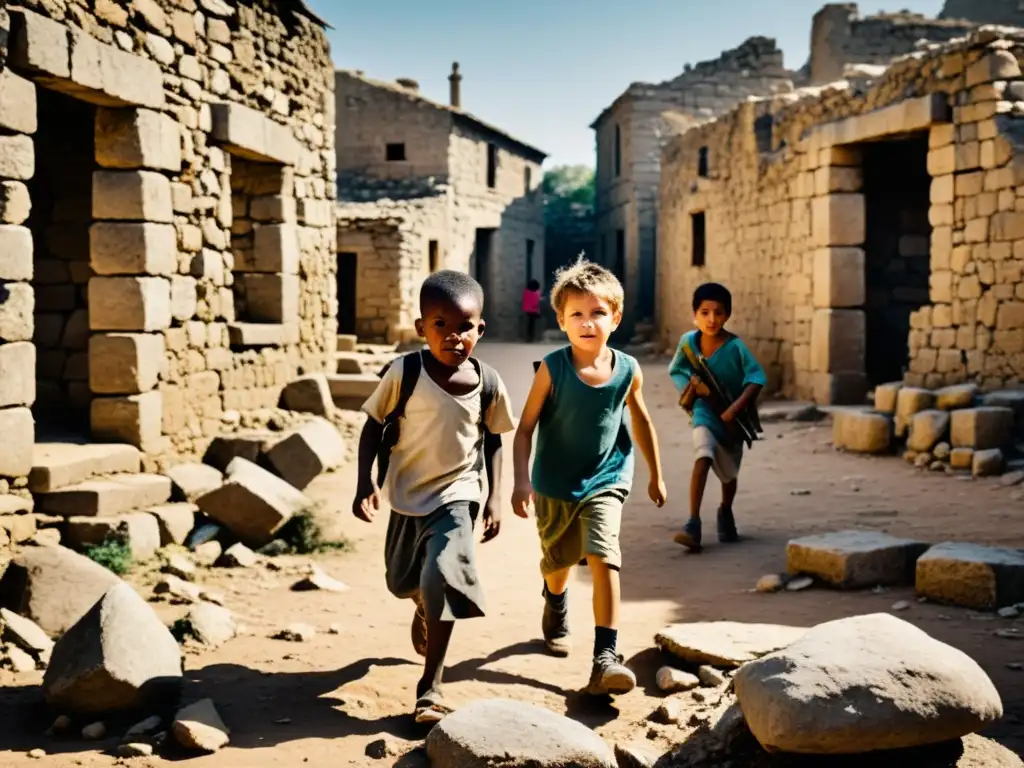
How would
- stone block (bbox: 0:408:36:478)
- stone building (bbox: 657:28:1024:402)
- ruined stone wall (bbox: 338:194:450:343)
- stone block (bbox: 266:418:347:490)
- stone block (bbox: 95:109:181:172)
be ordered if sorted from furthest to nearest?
ruined stone wall (bbox: 338:194:450:343) → stone building (bbox: 657:28:1024:402) → stone block (bbox: 266:418:347:490) → stone block (bbox: 95:109:181:172) → stone block (bbox: 0:408:36:478)

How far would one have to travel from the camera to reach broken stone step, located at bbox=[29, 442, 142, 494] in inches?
223

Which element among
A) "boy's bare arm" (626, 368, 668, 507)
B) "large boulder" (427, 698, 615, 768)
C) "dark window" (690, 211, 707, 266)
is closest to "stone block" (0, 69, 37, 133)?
"boy's bare arm" (626, 368, 668, 507)

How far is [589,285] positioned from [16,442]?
3.34m

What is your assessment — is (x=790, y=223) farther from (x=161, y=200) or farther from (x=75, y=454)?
(x=75, y=454)

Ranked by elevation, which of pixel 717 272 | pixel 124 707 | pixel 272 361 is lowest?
pixel 124 707

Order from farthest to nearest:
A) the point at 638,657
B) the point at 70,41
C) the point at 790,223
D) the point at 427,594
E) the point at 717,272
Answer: the point at 717,272, the point at 790,223, the point at 70,41, the point at 638,657, the point at 427,594

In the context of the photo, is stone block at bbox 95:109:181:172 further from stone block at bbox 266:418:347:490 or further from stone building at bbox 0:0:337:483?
stone block at bbox 266:418:347:490

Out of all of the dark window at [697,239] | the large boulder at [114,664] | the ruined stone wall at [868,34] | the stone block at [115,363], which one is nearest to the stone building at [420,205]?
the dark window at [697,239]

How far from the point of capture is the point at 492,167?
85.6 ft

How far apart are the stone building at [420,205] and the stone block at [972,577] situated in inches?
526

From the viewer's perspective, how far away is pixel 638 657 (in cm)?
424

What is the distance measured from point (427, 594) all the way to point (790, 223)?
9.86 meters

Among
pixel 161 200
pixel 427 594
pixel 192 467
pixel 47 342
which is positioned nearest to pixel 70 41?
pixel 161 200

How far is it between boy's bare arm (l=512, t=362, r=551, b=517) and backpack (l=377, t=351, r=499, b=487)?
146 millimetres
